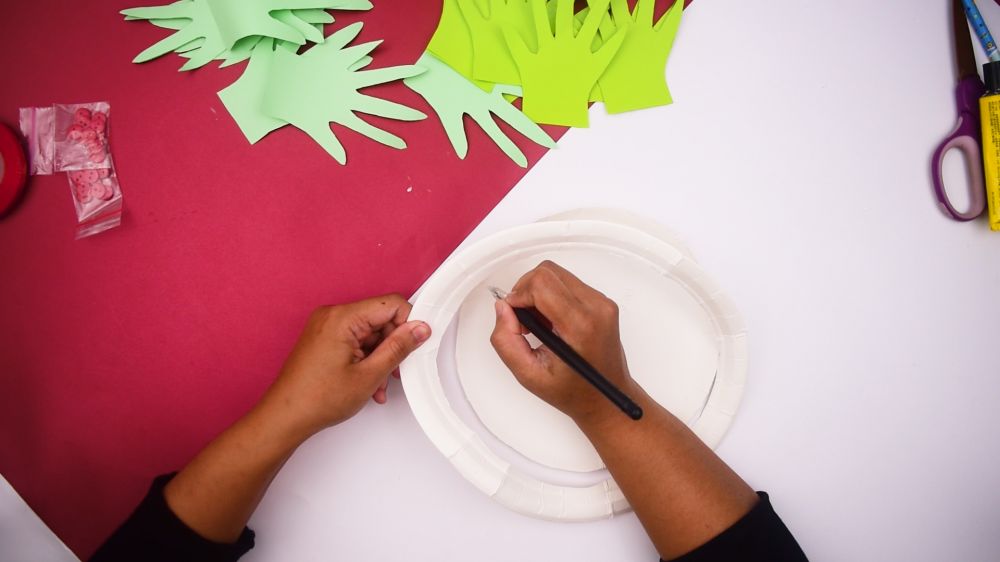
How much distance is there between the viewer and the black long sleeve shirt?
1.62 feet

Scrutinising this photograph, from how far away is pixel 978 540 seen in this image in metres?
0.62

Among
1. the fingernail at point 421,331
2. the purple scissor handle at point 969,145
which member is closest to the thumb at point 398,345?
the fingernail at point 421,331

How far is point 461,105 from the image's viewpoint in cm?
62

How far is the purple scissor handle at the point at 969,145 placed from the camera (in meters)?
0.61

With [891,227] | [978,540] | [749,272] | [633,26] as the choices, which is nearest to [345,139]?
[633,26]

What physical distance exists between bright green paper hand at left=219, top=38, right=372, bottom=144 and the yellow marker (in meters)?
0.70

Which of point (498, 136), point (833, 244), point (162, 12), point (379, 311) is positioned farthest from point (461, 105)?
point (833, 244)

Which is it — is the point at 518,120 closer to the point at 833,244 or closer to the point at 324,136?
the point at 324,136

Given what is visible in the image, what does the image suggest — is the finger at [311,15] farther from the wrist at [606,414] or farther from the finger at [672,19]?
the wrist at [606,414]

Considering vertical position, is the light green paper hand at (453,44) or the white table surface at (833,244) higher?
the light green paper hand at (453,44)

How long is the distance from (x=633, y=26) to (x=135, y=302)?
68 centimetres

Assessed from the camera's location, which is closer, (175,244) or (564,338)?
(564,338)

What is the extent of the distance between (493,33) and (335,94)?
0.20 metres

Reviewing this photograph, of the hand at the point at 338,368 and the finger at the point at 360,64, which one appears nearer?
the hand at the point at 338,368
